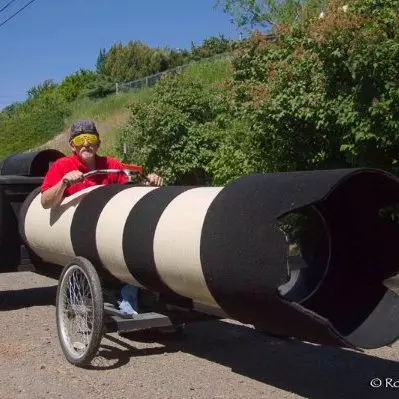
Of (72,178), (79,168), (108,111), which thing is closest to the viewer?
(72,178)

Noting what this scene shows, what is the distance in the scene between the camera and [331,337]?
390 cm

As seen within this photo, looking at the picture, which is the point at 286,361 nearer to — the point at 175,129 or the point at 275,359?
the point at 275,359

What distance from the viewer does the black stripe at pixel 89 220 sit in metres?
5.73

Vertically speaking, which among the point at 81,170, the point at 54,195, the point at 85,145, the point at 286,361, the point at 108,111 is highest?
the point at 108,111

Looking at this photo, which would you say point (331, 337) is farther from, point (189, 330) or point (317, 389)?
point (189, 330)

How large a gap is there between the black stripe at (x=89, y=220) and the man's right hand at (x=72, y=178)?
148 mm

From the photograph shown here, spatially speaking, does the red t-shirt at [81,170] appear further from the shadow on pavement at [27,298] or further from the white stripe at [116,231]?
the shadow on pavement at [27,298]

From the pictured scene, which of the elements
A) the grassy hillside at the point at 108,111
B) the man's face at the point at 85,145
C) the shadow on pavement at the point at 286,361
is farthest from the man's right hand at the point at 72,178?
the grassy hillside at the point at 108,111

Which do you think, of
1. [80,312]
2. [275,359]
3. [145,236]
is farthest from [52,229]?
[275,359]

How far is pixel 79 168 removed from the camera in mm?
6621

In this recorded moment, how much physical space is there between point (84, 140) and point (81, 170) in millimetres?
266

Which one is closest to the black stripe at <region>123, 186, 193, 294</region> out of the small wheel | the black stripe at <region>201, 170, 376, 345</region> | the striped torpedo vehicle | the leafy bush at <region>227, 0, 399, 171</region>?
the striped torpedo vehicle

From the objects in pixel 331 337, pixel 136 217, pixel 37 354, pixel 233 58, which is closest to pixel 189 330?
pixel 37 354

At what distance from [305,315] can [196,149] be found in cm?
1182
